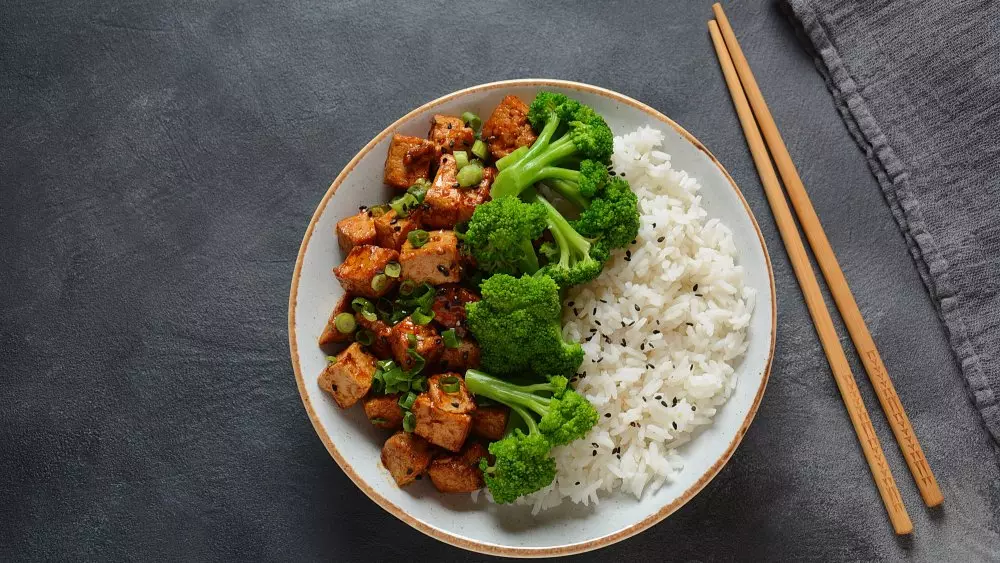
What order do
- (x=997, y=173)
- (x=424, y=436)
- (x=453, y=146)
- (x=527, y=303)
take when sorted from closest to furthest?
(x=527, y=303)
(x=424, y=436)
(x=453, y=146)
(x=997, y=173)

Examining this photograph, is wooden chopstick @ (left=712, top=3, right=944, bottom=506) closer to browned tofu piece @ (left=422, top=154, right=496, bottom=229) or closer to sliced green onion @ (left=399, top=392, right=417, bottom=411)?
browned tofu piece @ (left=422, top=154, right=496, bottom=229)

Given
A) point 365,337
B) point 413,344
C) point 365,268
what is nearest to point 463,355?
point 413,344

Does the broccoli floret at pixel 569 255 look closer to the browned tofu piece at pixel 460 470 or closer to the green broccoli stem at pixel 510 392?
the green broccoli stem at pixel 510 392

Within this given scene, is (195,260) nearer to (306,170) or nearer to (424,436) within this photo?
(306,170)

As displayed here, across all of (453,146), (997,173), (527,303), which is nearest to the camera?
(527,303)

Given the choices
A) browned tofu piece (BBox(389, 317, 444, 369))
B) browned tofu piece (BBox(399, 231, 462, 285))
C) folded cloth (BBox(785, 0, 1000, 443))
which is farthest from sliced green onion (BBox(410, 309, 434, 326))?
folded cloth (BBox(785, 0, 1000, 443))

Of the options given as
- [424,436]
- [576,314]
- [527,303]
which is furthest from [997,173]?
[424,436]
